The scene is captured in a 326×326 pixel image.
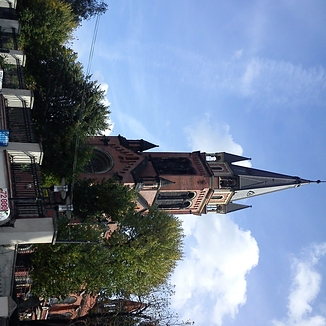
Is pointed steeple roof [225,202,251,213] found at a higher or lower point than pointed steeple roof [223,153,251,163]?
lower

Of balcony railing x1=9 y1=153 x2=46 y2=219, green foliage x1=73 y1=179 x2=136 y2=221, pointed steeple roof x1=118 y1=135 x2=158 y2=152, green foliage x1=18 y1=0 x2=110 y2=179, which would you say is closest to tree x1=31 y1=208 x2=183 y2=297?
green foliage x1=73 y1=179 x2=136 y2=221

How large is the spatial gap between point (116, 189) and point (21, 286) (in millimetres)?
12871

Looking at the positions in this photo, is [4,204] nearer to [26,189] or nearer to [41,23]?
[26,189]

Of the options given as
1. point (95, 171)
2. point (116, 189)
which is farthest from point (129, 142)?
point (116, 189)

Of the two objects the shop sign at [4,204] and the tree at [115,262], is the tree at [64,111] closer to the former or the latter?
the tree at [115,262]

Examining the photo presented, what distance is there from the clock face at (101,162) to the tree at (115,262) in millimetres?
10408

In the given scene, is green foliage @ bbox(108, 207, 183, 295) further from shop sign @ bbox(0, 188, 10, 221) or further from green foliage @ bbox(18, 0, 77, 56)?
green foliage @ bbox(18, 0, 77, 56)

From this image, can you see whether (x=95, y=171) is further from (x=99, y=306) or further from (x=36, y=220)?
(x=36, y=220)

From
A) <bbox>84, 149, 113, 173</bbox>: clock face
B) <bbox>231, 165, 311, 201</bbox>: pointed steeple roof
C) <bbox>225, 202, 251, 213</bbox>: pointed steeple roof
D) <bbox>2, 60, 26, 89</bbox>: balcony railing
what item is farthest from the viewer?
<bbox>225, 202, 251, 213</bbox>: pointed steeple roof

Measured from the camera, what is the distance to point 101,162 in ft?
141

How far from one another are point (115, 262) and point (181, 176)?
17.5m

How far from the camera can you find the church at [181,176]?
42.0m

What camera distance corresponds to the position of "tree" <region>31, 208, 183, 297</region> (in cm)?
2672

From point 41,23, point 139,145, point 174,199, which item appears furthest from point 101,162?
point 41,23
